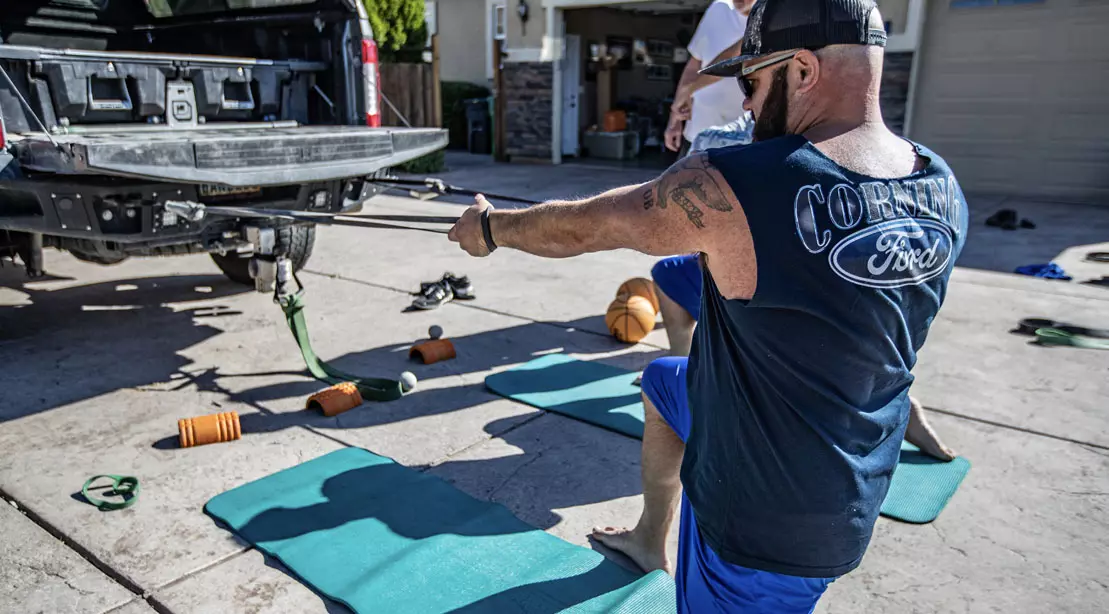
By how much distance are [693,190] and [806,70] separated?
1.17 feet

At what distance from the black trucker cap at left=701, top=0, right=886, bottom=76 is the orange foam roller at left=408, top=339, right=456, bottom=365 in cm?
321

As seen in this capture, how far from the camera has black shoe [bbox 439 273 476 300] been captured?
5.89 meters

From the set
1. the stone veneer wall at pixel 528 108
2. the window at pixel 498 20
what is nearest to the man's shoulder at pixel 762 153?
the stone veneer wall at pixel 528 108

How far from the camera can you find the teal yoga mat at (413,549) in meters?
2.54

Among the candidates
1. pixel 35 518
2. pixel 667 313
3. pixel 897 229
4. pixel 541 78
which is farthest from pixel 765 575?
pixel 541 78

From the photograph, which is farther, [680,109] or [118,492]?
[680,109]

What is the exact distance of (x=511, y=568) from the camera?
270 centimetres

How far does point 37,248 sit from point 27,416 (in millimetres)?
1257

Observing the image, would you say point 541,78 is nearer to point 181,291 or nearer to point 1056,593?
point 181,291

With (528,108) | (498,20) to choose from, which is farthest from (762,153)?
(498,20)

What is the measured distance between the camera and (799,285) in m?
1.59

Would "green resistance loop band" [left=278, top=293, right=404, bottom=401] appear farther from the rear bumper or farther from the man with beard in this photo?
the man with beard

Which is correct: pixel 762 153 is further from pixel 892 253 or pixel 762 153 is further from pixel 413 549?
pixel 413 549

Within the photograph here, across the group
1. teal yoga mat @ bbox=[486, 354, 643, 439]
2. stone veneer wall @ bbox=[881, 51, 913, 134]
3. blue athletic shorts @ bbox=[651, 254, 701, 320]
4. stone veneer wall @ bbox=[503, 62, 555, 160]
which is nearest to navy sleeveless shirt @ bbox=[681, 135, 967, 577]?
blue athletic shorts @ bbox=[651, 254, 701, 320]
